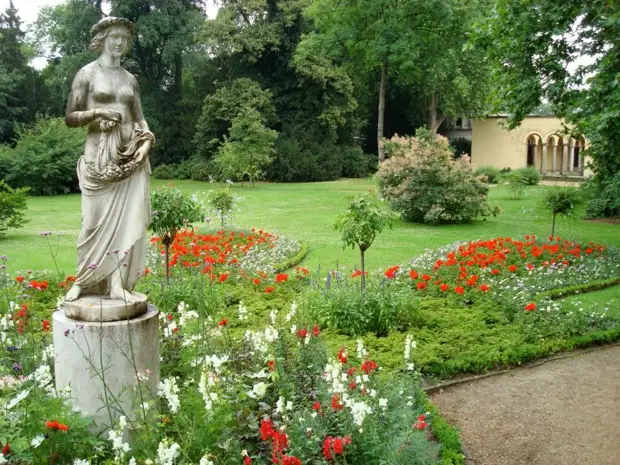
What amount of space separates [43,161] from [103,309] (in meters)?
28.5

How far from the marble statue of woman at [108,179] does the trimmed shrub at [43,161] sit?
26628 millimetres

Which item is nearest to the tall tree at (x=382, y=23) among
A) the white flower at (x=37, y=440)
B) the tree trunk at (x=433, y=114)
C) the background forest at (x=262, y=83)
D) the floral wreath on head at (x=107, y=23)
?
the background forest at (x=262, y=83)

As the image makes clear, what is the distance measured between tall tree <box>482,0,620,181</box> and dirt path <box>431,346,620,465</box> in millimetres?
6079

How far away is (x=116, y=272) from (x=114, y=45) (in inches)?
68.1

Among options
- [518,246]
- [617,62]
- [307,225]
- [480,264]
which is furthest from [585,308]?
[307,225]

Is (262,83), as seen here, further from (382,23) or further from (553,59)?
(553,59)


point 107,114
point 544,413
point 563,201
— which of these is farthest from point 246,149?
point 107,114

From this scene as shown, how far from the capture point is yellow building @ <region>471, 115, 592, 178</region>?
39531mm

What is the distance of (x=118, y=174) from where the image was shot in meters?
4.59

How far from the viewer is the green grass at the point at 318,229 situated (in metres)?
13.5

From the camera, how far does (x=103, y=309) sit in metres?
4.44

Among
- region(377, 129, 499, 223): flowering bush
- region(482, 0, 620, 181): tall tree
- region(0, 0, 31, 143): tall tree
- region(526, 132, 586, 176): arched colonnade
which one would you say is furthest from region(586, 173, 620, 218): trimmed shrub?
region(0, 0, 31, 143): tall tree

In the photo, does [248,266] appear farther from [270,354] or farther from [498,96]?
[498,96]

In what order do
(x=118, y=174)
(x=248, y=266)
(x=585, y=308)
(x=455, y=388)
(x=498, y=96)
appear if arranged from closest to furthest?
(x=118, y=174), (x=455, y=388), (x=585, y=308), (x=248, y=266), (x=498, y=96)
